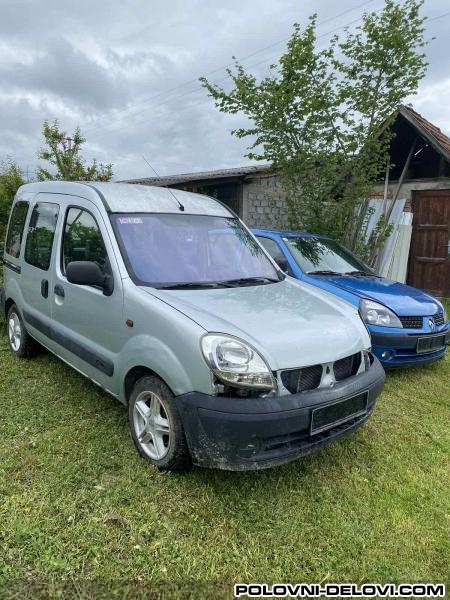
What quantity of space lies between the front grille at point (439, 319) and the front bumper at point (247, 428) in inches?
109

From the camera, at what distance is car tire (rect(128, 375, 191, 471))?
2451 millimetres

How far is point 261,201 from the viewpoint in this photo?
11.7 meters

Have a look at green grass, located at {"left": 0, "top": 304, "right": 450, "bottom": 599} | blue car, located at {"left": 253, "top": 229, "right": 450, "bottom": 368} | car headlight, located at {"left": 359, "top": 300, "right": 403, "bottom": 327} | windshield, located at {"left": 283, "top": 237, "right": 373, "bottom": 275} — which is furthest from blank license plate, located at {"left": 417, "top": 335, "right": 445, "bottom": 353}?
windshield, located at {"left": 283, "top": 237, "right": 373, "bottom": 275}

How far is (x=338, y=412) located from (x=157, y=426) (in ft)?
3.69

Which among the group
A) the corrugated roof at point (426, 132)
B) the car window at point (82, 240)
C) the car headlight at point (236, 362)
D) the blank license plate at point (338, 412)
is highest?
the corrugated roof at point (426, 132)

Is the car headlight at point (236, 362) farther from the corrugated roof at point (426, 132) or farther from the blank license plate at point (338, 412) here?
the corrugated roof at point (426, 132)

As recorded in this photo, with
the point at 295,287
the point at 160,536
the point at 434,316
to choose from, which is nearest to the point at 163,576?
the point at 160,536

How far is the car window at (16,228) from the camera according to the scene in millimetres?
4426

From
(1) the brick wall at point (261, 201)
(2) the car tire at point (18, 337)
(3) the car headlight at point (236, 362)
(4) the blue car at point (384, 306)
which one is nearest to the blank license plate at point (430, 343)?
(4) the blue car at point (384, 306)

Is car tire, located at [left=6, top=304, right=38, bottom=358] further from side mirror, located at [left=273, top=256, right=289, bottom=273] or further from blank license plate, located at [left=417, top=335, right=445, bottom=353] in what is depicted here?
blank license plate, located at [left=417, top=335, right=445, bottom=353]

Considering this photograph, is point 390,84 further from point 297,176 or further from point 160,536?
point 160,536

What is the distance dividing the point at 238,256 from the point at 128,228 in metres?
0.96

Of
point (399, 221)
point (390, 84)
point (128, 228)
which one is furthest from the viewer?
point (399, 221)

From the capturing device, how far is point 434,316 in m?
4.57
